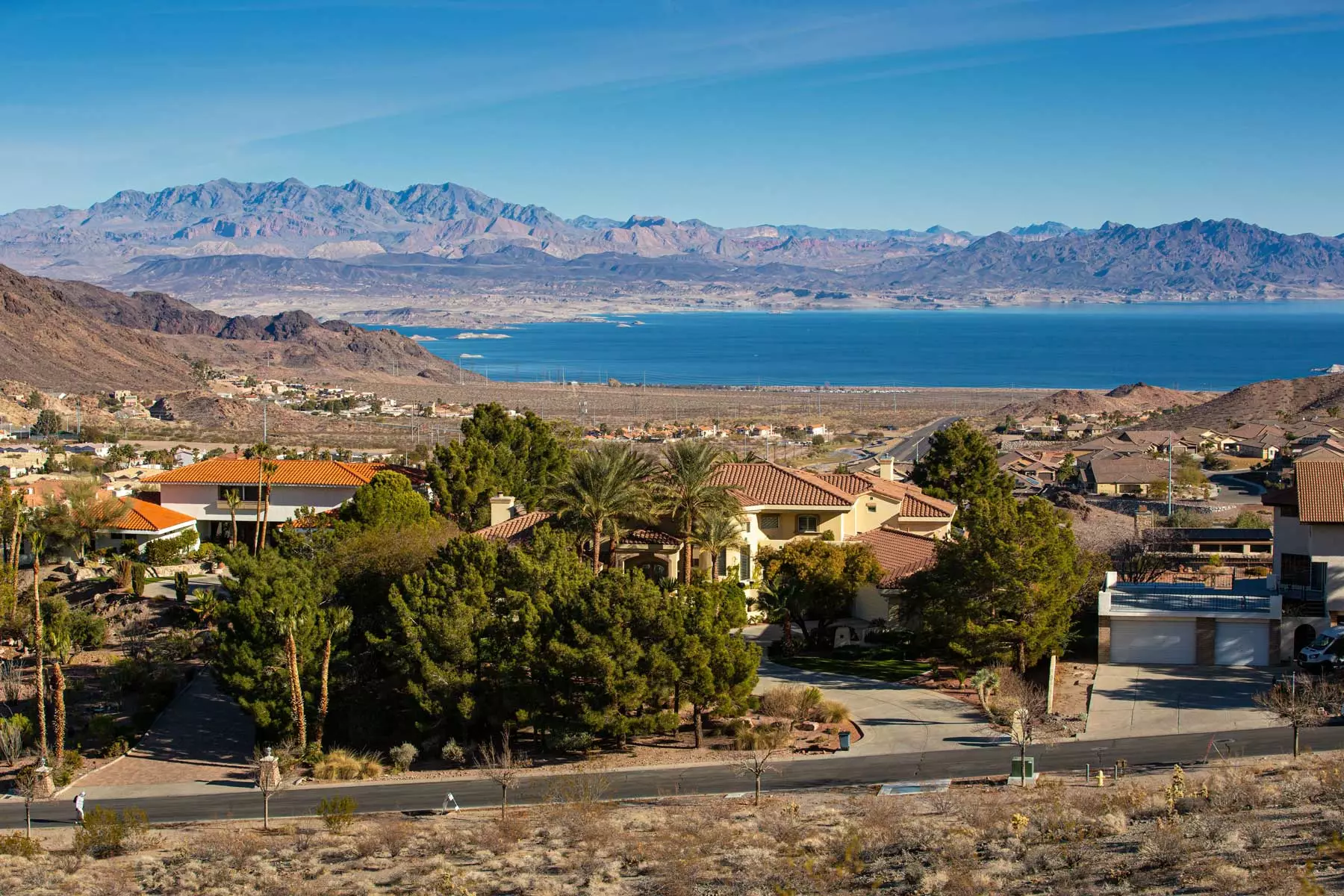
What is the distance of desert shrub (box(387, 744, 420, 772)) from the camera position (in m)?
31.0

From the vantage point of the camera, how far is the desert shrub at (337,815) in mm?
24938

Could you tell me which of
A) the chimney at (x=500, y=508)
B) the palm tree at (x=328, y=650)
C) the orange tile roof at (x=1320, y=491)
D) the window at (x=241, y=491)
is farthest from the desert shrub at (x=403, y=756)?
the window at (x=241, y=491)

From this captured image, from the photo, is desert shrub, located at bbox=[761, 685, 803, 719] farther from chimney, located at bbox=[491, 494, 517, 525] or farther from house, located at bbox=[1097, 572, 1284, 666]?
chimney, located at bbox=[491, 494, 517, 525]

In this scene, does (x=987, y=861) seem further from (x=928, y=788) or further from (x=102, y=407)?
(x=102, y=407)

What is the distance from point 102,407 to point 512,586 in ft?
379

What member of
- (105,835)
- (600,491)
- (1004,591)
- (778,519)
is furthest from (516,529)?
(105,835)

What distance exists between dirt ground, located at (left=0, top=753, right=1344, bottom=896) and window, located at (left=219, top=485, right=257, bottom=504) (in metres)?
31.7

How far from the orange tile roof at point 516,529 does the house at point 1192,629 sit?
53.8ft

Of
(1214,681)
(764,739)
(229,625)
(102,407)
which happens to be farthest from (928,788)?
(102,407)

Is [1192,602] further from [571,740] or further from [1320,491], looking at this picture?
[571,740]

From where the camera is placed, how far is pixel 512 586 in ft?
117

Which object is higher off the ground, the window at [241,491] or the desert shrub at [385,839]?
the window at [241,491]

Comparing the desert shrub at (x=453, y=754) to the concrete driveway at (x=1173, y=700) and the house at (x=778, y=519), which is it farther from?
the concrete driveway at (x=1173, y=700)

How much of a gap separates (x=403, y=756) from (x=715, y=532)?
491 inches
